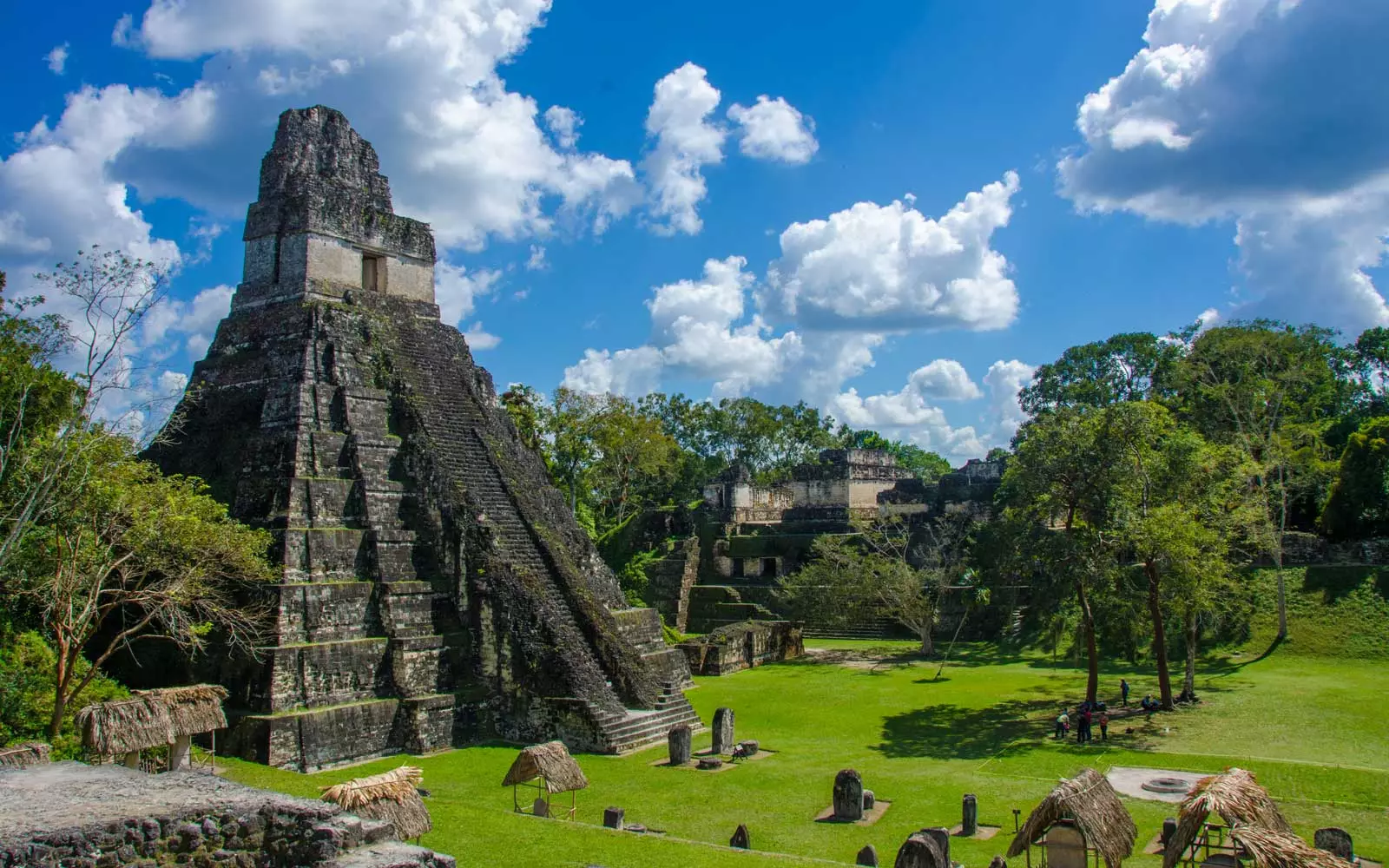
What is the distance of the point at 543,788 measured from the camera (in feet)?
41.8

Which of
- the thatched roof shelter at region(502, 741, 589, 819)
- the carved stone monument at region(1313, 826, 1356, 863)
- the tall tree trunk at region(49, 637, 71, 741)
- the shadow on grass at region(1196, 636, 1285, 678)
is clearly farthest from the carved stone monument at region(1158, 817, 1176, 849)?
the tall tree trunk at region(49, 637, 71, 741)

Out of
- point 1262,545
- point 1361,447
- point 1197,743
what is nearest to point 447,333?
point 1197,743

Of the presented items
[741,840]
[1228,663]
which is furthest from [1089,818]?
[1228,663]

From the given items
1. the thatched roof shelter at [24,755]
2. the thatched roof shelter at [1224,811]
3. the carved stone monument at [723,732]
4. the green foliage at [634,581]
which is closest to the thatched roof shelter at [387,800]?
the thatched roof shelter at [24,755]

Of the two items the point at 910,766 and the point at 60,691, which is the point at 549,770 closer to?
the point at 910,766

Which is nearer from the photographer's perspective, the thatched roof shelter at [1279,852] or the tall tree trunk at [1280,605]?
the thatched roof shelter at [1279,852]

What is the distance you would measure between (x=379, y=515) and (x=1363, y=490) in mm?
25287

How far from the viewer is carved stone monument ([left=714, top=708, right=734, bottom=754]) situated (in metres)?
16.0

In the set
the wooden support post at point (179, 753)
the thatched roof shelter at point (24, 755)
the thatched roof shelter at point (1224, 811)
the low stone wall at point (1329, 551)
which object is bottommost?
the wooden support post at point (179, 753)

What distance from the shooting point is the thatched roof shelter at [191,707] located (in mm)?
12375

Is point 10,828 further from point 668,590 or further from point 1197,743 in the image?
point 668,590

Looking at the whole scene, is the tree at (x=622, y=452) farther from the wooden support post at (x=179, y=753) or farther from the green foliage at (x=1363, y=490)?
the wooden support post at (x=179, y=753)

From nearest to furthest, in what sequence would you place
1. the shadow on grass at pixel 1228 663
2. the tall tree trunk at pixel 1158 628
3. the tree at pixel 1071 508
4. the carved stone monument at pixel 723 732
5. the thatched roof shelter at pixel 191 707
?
the thatched roof shelter at pixel 191 707
the carved stone monument at pixel 723 732
the tree at pixel 1071 508
the tall tree trunk at pixel 1158 628
the shadow on grass at pixel 1228 663

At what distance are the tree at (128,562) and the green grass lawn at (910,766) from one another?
2.54 m
